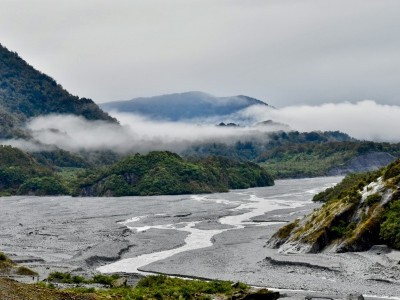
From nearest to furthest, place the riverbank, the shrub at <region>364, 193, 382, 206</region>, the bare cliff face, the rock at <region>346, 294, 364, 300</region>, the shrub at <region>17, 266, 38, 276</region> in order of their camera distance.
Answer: the rock at <region>346, 294, 364, 300</region> < the riverbank < the shrub at <region>17, 266, 38, 276</region> < the bare cliff face < the shrub at <region>364, 193, 382, 206</region>

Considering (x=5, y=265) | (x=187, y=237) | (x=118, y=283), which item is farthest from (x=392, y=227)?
(x=5, y=265)

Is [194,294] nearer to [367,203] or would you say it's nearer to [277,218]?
[367,203]

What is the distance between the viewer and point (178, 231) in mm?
117000

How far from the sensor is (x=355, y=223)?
7881 cm

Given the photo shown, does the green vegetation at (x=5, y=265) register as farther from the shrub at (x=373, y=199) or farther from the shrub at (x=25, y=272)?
the shrub at (x=373, y=199)

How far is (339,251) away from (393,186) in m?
13.6

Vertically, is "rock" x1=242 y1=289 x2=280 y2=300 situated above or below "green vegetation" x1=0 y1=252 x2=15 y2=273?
below

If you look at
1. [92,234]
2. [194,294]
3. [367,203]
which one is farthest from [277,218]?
[194,294]

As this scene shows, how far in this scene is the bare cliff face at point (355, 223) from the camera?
74500 millimetres

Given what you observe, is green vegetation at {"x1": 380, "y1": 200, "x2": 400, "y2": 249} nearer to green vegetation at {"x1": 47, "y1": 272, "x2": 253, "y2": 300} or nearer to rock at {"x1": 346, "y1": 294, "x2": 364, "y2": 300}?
rock at {"x1": 346, "y1": 294, "x2": 364, "y2": 300}

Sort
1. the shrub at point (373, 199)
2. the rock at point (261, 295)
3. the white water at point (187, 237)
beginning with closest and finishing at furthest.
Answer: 1. the rock at point (261, 295)
2. the white water at point (187, 237)
3. the shrub at point (373, 199)

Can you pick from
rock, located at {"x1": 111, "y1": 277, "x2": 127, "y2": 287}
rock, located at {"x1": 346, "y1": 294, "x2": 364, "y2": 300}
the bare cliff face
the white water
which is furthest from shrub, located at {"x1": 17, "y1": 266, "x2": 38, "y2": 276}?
rock, located at {"x1": 346, "y1": 294, "x2": 364, "y2": 300}

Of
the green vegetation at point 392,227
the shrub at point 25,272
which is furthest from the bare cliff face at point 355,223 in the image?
the shrub at point 25,272

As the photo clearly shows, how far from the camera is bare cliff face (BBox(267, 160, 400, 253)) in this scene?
74.5 m
